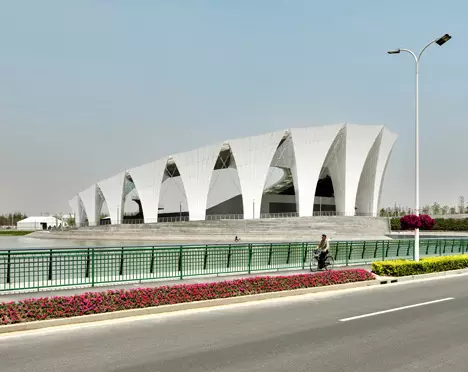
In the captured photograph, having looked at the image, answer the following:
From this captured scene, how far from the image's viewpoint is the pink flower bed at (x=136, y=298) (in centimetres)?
912

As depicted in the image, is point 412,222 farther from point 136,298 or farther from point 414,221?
point 136,298

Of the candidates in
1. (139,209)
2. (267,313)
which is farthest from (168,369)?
(139,209)

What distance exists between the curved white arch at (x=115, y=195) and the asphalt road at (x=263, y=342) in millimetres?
79413

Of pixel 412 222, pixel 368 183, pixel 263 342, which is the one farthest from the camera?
pixel 368 183

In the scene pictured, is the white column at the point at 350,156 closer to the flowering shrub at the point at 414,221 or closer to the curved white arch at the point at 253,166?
the curved white arch at the point at 253,166

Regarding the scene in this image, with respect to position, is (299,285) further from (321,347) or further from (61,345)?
(61,345)

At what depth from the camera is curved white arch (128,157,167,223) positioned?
266 ft

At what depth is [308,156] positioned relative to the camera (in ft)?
213

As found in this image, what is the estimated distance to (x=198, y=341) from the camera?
310 inches

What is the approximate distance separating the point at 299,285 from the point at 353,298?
1600mm

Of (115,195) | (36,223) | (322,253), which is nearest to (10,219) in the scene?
(36,223)

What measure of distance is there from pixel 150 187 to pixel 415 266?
217ft

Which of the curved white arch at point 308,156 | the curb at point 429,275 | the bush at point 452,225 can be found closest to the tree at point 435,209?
the bush at point 452,225

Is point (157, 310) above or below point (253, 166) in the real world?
below
